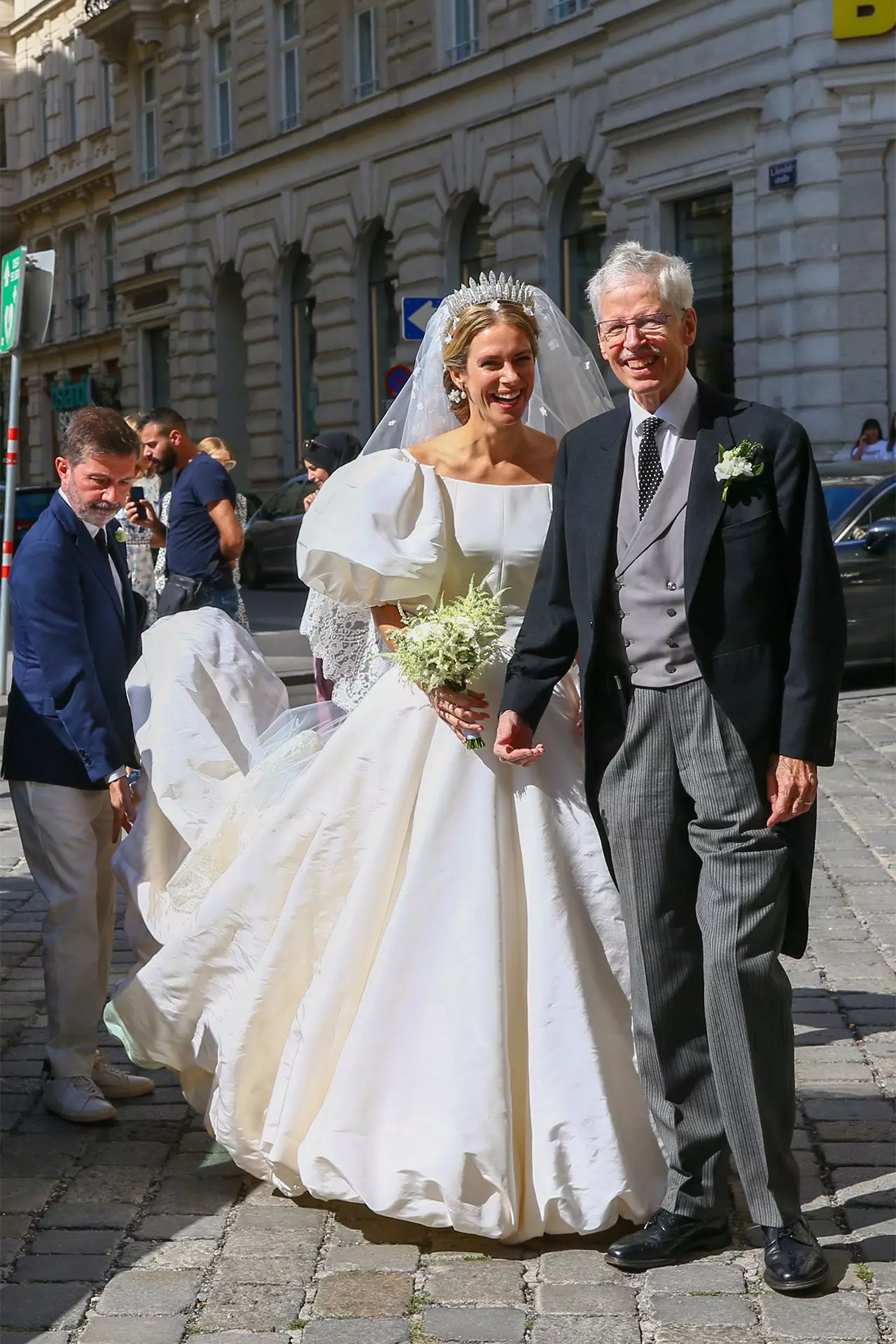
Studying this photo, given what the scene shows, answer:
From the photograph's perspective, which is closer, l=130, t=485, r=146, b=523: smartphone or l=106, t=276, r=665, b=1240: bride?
l=106, t=276, r=665, b=1240: bride

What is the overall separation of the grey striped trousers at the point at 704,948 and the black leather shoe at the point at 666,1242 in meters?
0.03

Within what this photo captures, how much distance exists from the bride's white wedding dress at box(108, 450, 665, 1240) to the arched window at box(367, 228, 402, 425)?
24.8 meters

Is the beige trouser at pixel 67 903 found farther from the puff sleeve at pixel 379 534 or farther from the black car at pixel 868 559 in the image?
the black car at pixel 868 559

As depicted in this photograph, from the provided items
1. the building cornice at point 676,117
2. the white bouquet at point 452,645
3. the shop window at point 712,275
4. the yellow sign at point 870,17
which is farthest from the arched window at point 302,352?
the white bouquet at point 452,645

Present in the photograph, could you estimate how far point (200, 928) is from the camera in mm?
4379

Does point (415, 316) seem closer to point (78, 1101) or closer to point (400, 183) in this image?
point (78, 1101)

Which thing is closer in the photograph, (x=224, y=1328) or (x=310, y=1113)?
(x=224, y=1328)

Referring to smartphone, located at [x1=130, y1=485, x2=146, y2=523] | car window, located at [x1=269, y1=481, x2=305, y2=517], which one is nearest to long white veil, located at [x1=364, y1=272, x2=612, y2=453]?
smartphone, located at [x1=130, y1=485, x2=146, y2=523]

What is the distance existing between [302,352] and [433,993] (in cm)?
2840

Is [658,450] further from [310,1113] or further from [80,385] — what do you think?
[80,385]

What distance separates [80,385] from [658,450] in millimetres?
36401

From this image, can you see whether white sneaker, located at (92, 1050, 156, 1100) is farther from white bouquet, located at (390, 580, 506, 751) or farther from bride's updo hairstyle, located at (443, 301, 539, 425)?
bride's updo hairstyle, located at (443, 301, 539, 425)

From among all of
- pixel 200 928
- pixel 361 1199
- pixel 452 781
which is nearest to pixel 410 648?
pixel 452 781

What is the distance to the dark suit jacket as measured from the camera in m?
3.58
